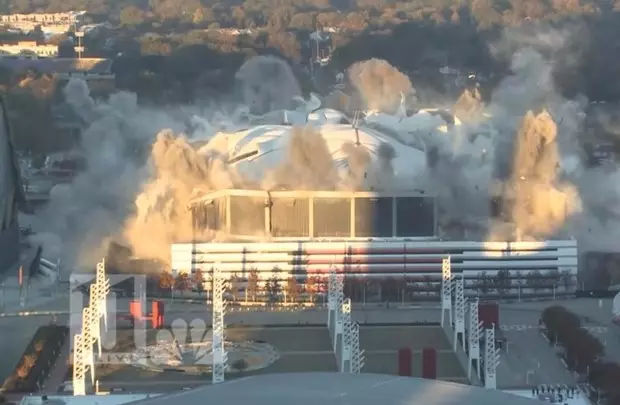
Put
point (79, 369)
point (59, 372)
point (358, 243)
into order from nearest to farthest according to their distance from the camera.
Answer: point (79, 369) → point (59, 372) → point (358, 243)

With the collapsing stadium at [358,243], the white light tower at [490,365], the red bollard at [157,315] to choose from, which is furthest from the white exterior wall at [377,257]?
the white light tower at [490,365]

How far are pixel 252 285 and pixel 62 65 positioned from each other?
78.2 ft

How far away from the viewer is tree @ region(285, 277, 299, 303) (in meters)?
16.7

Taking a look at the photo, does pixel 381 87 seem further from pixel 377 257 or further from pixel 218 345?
pixel 218 345

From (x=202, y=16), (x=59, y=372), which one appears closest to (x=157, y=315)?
(x=59, y=372)

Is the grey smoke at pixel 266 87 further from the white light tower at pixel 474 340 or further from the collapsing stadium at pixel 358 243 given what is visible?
the white light tower at pixel 474 340

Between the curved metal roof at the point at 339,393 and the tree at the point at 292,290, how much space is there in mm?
7422

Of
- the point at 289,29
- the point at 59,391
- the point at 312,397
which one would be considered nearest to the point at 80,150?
the point at 59,391

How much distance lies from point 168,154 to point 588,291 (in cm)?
525

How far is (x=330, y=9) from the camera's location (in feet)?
187

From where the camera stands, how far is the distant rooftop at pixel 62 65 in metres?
38.3

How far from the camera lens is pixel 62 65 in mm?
39688

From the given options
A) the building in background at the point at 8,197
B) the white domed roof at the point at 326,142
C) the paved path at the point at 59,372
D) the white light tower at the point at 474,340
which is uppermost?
the white domed roof at the point at 326,142

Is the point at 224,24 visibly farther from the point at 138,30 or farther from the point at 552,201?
the point at 552,201
